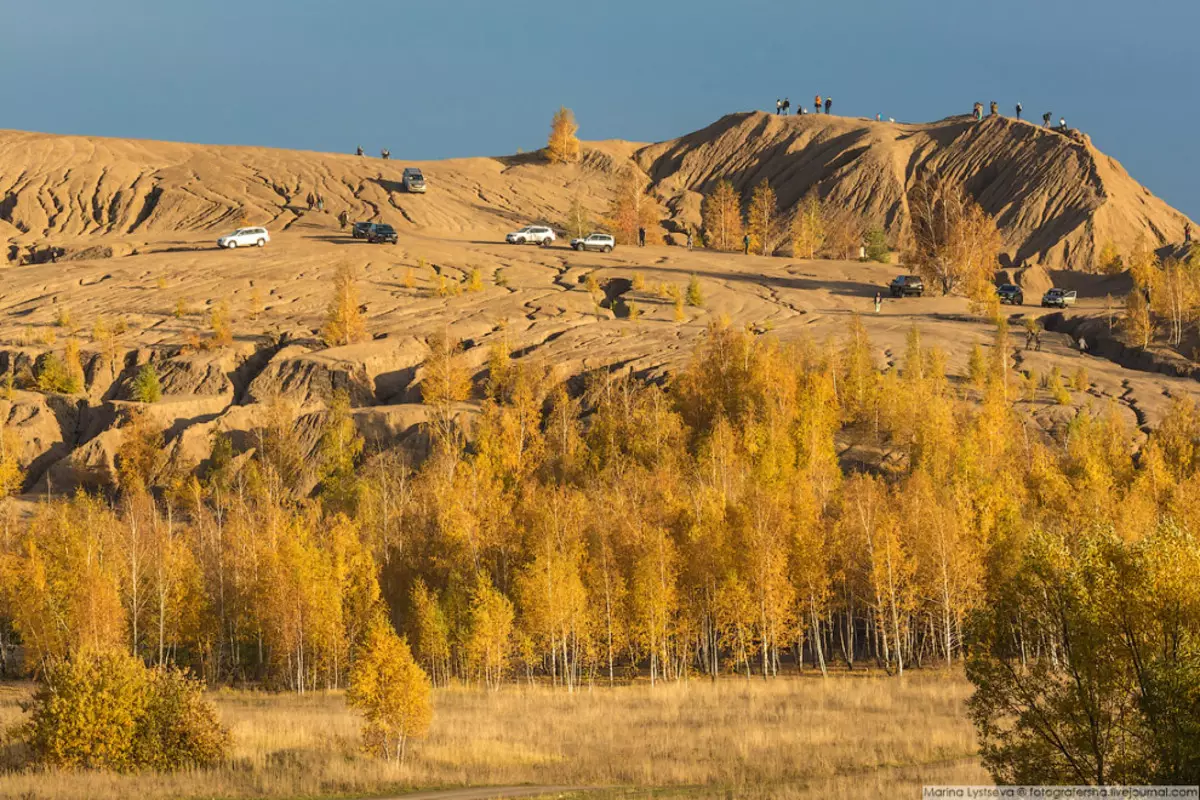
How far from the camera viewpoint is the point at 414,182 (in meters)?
180

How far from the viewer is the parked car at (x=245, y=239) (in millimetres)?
146625

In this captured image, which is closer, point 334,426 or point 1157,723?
point 1157,723

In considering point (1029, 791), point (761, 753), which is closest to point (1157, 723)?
point (1029, 791)

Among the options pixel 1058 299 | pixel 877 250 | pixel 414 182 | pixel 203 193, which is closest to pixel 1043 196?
pixel 877 250

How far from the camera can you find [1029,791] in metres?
24.3

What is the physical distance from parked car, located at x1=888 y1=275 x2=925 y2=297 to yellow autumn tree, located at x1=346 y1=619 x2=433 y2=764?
323ft

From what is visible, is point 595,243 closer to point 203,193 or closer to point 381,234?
point 381,234

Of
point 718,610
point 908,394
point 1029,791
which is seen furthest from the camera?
point 908,394

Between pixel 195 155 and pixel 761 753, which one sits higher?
pixel 195 155

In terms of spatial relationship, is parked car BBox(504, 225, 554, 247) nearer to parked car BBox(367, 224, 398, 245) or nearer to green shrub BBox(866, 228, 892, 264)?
parked car BBox(367, 224, 398, 245)

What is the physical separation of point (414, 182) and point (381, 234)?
35486 mm

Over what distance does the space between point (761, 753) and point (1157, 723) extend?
19.2 m

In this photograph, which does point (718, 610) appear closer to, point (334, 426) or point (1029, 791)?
point (1029, 791)

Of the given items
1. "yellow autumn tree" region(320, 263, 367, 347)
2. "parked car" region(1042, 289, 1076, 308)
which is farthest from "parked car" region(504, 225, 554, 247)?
"parked car" region(1042, 289, 1076, 308)
